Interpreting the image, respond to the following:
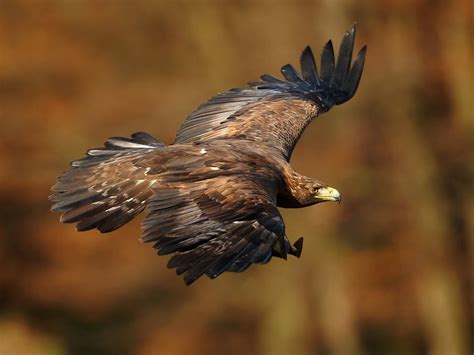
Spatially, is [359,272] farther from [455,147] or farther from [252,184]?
[252,184]

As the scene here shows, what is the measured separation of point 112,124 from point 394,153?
4680 millimetres

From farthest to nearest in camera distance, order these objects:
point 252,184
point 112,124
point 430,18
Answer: point 430,18
point 112,124
point 252,184

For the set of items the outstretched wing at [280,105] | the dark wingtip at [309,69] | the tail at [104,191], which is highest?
the dark wingtip at [309,69]

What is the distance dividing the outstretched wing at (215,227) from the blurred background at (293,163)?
31.2 ft

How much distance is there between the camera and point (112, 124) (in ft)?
69.1

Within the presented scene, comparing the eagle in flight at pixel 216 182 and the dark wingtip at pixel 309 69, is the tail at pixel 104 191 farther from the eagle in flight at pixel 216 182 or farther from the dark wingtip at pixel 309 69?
the dark wingtip at pixel 309 69

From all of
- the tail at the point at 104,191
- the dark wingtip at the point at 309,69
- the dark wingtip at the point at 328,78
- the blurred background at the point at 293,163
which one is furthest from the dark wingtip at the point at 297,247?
the blurred background at the point at 293,163

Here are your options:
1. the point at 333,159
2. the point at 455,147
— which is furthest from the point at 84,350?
the point at 455,147

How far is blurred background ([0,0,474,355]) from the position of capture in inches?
789

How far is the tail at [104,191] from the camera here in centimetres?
945

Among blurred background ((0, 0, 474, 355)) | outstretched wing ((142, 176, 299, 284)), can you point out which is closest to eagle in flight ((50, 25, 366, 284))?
outstretched wing ((142, 176, 299, 284))

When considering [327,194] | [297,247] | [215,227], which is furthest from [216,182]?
[327,194]

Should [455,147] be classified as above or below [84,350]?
above

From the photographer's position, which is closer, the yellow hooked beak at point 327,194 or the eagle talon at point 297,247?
the eagle talon at point 297,247
